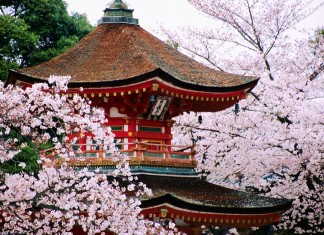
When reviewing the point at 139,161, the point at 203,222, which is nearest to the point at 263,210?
the point at 203,222

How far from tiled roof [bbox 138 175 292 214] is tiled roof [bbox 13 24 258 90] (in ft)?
7.72

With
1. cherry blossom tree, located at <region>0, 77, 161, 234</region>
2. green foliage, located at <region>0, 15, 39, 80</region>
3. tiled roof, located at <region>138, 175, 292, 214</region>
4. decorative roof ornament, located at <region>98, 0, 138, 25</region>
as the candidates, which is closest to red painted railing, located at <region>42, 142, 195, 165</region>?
tiled roof, located at <region>138, 175, 292, 214</region>

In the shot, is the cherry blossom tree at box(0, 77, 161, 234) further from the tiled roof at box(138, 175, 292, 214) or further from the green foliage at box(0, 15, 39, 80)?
the green foliage at box(0, 15, 39, 80)

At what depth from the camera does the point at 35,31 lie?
29.1m

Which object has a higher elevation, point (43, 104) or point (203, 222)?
point (43, 104)

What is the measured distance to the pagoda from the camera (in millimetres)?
16234

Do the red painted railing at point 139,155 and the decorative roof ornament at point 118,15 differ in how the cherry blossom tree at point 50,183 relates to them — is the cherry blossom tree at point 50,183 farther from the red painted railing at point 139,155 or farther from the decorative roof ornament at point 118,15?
the decorative roof ornament at point 118,15

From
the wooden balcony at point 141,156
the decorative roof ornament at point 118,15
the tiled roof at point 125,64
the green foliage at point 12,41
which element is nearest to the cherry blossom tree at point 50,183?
the wooden balcony at point 141,156

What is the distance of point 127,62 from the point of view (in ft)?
56.2

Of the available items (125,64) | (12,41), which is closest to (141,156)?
(125,64)

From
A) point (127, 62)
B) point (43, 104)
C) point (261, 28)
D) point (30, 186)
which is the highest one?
point (261, 28)

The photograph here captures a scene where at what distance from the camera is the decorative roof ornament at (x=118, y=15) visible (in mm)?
19250

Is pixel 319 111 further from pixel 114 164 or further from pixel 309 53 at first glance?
pixel 114 164

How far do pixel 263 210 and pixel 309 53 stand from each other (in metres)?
8.49
